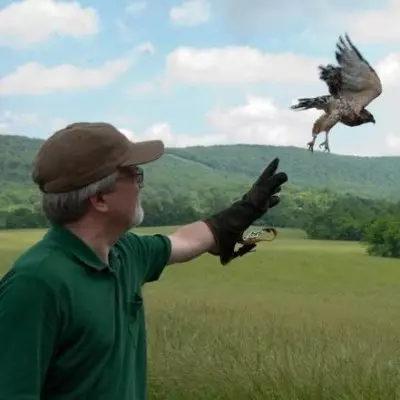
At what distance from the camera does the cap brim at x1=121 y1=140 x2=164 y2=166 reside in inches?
92.8

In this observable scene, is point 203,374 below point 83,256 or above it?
below

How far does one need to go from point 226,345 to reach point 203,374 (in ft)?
1.71

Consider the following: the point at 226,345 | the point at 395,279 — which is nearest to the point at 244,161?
the point at 395,279

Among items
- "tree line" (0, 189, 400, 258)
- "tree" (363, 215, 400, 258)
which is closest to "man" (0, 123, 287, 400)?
"tree line" (0, 189, 400, 258)

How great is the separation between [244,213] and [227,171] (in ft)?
168

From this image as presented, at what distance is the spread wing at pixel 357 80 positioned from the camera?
88.5 inches

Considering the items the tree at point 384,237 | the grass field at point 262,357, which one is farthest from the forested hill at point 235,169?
the grass field at point 262,357

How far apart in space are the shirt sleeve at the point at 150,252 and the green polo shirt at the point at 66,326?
0.26 meters

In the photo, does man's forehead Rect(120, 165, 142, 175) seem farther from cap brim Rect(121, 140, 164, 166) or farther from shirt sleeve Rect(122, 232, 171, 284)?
shirt sleeve Rect(122, 232, 171, 284)

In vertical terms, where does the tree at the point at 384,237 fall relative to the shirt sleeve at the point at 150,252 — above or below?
below

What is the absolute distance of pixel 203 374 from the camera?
16.8 feet

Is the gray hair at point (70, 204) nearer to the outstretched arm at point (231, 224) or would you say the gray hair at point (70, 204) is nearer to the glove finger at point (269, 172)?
the outstretched arm at point (231, 224)

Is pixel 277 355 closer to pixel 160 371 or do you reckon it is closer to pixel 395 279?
pixel 160 371

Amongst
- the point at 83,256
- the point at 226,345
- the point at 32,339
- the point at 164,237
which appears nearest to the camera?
the point at 32,339
